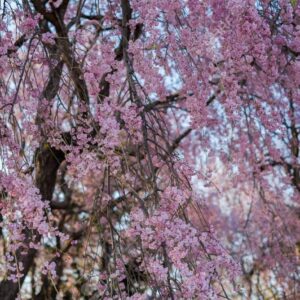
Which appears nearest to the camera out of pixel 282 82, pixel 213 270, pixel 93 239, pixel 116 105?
pixel 213 270

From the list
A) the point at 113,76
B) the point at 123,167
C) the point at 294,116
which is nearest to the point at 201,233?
the point at 123,167

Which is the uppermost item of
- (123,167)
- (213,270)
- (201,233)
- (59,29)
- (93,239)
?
(59,29)

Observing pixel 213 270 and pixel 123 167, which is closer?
pixel 213 270

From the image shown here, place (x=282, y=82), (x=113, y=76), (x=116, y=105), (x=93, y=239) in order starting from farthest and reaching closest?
1. (x=93, y=239)
2. (x=282, y=82)
3. (x=113, y=76)
4. (x=116, y=105)

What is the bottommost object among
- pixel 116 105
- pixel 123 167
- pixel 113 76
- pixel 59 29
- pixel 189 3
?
pixel 123 167

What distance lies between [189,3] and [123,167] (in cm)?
100

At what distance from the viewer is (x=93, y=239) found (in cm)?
662

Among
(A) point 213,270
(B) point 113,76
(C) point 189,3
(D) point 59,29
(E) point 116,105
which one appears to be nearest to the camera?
(A) point 213,270

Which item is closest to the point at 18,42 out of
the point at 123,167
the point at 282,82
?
the point at 123,167

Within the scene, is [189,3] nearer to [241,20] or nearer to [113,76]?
[241,20]

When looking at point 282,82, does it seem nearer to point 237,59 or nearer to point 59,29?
point 237,59

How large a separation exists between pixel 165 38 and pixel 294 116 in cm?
256

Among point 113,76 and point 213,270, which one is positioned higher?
point 113,76

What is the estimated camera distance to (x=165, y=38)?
2855 millimetres
